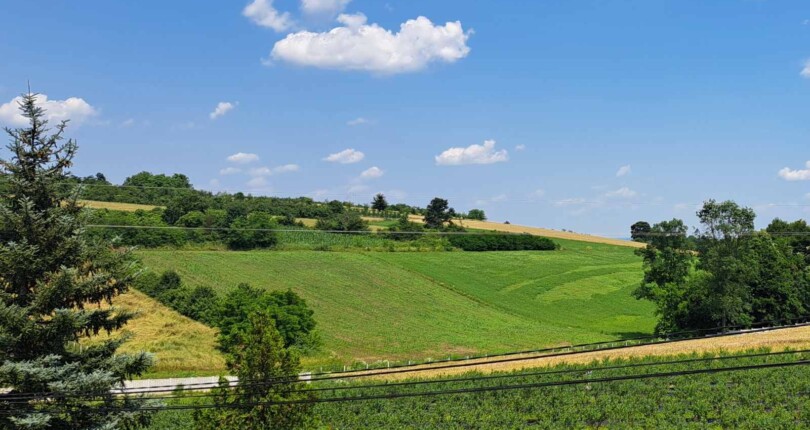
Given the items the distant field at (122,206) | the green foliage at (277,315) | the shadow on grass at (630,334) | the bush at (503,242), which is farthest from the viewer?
the bush at (503,242)

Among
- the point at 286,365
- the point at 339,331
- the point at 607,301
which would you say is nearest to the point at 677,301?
the point at 607,301

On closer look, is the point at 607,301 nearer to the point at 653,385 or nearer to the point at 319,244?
the point at 319,244

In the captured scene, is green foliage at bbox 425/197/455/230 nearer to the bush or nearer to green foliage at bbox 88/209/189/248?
the bush

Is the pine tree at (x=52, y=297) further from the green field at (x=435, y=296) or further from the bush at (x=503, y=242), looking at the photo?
the bush at (x=503, y=242)

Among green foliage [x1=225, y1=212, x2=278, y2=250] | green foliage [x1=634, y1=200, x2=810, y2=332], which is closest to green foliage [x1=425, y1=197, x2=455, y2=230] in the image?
green foliage [x1=225, y1=212, x2=278, y2=250]

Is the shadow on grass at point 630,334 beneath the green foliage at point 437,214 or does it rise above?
beneath

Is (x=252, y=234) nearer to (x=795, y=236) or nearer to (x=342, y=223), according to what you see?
(x=342, y=223)

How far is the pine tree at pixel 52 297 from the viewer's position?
15266 millimetres

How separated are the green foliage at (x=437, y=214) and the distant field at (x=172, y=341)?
47.0 meters

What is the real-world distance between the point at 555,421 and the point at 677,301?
35.5 meters

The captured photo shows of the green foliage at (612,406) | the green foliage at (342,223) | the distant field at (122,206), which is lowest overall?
the green foliage at (612,406)

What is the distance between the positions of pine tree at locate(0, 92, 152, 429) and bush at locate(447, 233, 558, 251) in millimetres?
72865

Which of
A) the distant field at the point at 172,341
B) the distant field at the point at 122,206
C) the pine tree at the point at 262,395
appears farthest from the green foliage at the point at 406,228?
the pine tree at the point at 262,395

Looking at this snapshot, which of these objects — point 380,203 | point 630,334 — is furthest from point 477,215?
point 630,334
